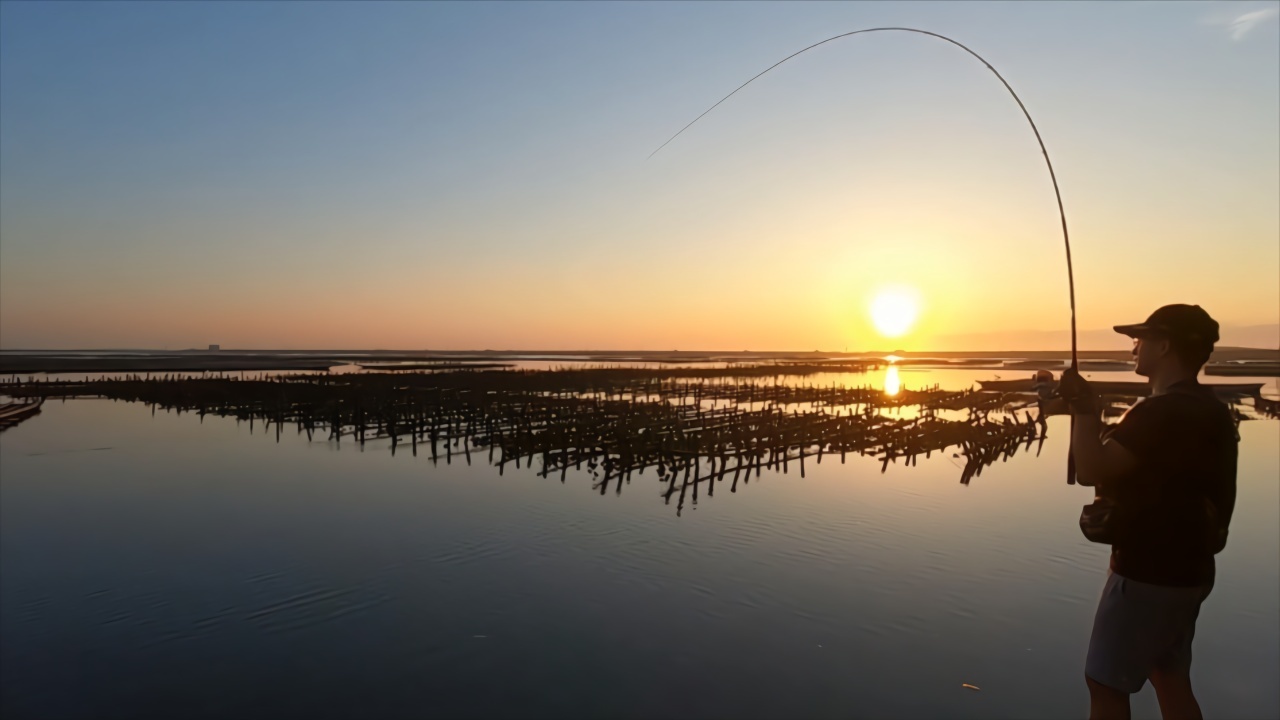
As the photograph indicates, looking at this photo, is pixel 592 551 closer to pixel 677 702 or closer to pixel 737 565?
pixel 737 565

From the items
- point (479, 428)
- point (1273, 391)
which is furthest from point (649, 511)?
point (1273, 391)

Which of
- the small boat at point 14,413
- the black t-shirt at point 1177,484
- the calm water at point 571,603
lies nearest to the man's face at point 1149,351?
the black t-shirt at point 1177,484

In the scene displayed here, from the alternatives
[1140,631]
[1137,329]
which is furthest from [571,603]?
[1137,329]

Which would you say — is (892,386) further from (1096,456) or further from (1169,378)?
(1096,456)

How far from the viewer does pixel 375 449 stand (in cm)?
2708

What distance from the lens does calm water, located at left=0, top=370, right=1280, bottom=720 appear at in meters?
7.38

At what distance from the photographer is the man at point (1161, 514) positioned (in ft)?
11.7

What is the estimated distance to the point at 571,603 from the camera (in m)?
10.1

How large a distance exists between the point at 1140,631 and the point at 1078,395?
1167 millimetres

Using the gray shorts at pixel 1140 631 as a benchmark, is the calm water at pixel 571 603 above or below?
below

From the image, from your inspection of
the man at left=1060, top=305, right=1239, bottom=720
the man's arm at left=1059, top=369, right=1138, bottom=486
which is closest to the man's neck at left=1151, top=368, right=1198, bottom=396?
the man at left=1060, top=305, right=1239, bottom=720

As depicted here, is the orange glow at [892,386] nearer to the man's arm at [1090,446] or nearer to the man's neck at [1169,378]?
the man's neck at [1169,378]

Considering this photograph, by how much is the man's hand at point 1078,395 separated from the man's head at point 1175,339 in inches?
11.1

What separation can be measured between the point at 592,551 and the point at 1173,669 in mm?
10117
